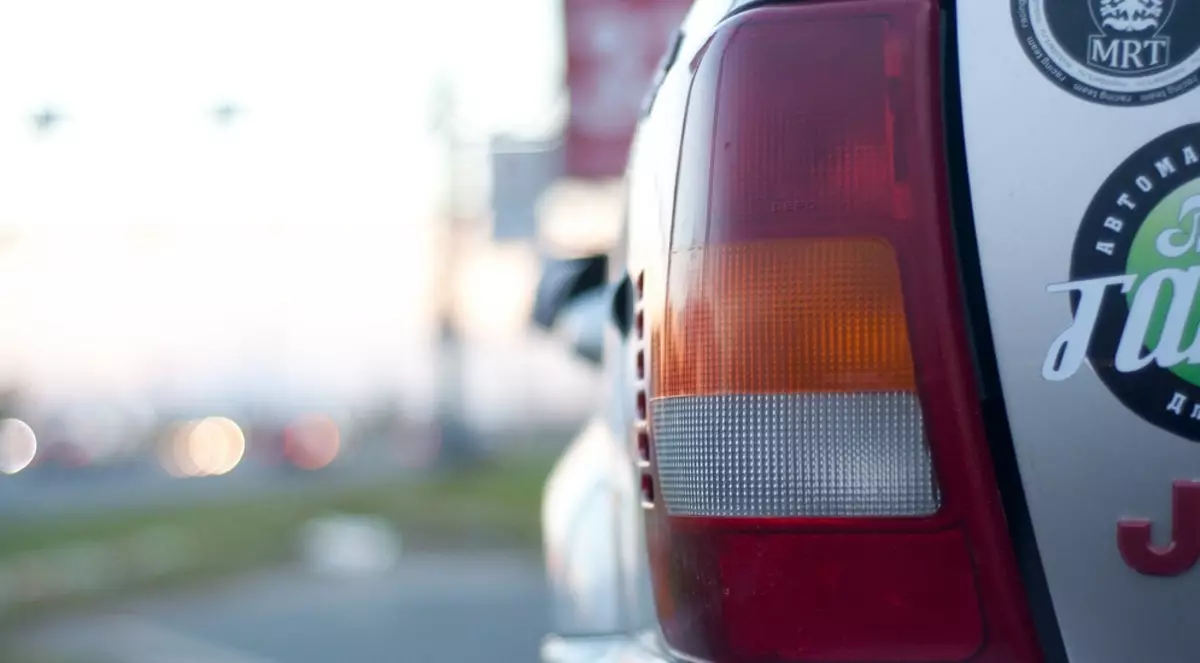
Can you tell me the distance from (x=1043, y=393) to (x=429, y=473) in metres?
31.8

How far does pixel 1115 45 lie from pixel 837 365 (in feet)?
1.44

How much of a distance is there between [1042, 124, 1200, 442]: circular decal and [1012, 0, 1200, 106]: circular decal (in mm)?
62

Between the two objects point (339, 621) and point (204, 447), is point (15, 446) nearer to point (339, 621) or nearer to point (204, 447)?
point (204, 447)

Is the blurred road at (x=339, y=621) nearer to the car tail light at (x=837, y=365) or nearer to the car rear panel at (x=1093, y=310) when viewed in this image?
the car tail light at (x=837, y=365)

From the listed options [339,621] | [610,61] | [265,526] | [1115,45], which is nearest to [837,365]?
[1115,45]

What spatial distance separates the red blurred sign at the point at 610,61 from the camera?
43.5 ft

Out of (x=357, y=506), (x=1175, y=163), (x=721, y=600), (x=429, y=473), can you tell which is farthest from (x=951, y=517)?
(x=429, y=473)

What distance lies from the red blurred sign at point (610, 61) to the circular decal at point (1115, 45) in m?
11.1

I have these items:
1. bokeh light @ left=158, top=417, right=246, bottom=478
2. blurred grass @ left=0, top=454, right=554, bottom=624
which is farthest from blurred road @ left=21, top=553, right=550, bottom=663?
bokeh light @ left=158, top=417, right=246, bottom=478

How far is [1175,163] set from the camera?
192 cm

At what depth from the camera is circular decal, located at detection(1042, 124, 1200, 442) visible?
191 centimetres

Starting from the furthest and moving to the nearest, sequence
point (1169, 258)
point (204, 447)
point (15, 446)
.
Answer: point (204, 447) → point (15, 446) → point (1169, 258)

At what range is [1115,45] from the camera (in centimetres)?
196

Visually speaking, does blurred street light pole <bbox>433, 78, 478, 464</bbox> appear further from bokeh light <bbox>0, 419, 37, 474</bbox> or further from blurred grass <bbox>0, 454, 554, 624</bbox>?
bokeh light <bbox>0, 419, 37, 474</bbox>
